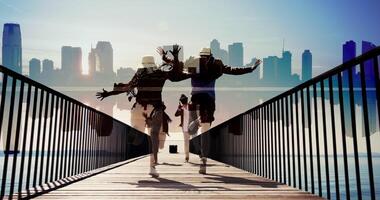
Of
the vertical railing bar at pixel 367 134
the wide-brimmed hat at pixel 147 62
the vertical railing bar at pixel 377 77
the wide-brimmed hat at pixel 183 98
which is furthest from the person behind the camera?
the wide-brimmed hat at pixel 183 98

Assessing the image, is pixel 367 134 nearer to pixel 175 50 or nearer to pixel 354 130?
pixel 354 130

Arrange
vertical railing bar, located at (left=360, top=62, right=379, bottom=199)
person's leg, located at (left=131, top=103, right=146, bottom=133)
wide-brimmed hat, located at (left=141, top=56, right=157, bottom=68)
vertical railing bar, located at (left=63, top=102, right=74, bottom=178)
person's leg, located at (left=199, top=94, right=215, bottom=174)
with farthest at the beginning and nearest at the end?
person's leg, located at (left=199, top=94, right=215, bottom=174) → person's leg, located at (left=131, top=103, right=146, bottom=133) → wide-brimmed hat, located at (left=141, top=56, right=157, bottom=68) → vertical railing bar, located at (left=63, top=102, right=74, bottom=178) → vertical railing bar, located at (left=360, top=62, right=379, bottom=199)

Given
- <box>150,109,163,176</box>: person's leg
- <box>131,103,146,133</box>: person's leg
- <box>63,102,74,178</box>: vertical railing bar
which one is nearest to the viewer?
<box>63,102,74,178</box>: vertical railing bar

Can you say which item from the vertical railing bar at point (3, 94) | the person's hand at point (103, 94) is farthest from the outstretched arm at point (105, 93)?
the vertical railing bar at point (3, 94)

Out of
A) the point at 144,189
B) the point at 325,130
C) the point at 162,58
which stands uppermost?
the point at 162,58

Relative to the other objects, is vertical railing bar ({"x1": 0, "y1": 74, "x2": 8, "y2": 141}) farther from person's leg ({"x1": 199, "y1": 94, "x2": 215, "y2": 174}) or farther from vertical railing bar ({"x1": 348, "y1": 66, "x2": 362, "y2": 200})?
person's leg ({"x1": 199, "y1": 94, "x2": 215, "y2": 174})

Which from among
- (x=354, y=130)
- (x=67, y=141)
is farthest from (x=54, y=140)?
(x=354, y=130)

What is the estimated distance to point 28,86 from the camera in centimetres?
405

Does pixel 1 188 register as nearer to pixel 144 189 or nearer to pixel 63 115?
pixel 144 189

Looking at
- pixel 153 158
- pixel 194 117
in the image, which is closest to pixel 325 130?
pixel 153 158

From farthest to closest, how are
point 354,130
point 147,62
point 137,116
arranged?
point 137,116 → point 147,62 → point 354,130

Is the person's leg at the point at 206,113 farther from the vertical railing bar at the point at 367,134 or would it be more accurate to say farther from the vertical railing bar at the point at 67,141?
the vertical railing bar at the point at 367,134

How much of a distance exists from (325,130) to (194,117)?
3.70m

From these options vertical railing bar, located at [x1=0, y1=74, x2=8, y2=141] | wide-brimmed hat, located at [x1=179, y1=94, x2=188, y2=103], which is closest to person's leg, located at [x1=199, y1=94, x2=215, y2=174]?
vertical railing bar, located at [x1=0, y1=74, x2=8, y2=141]
